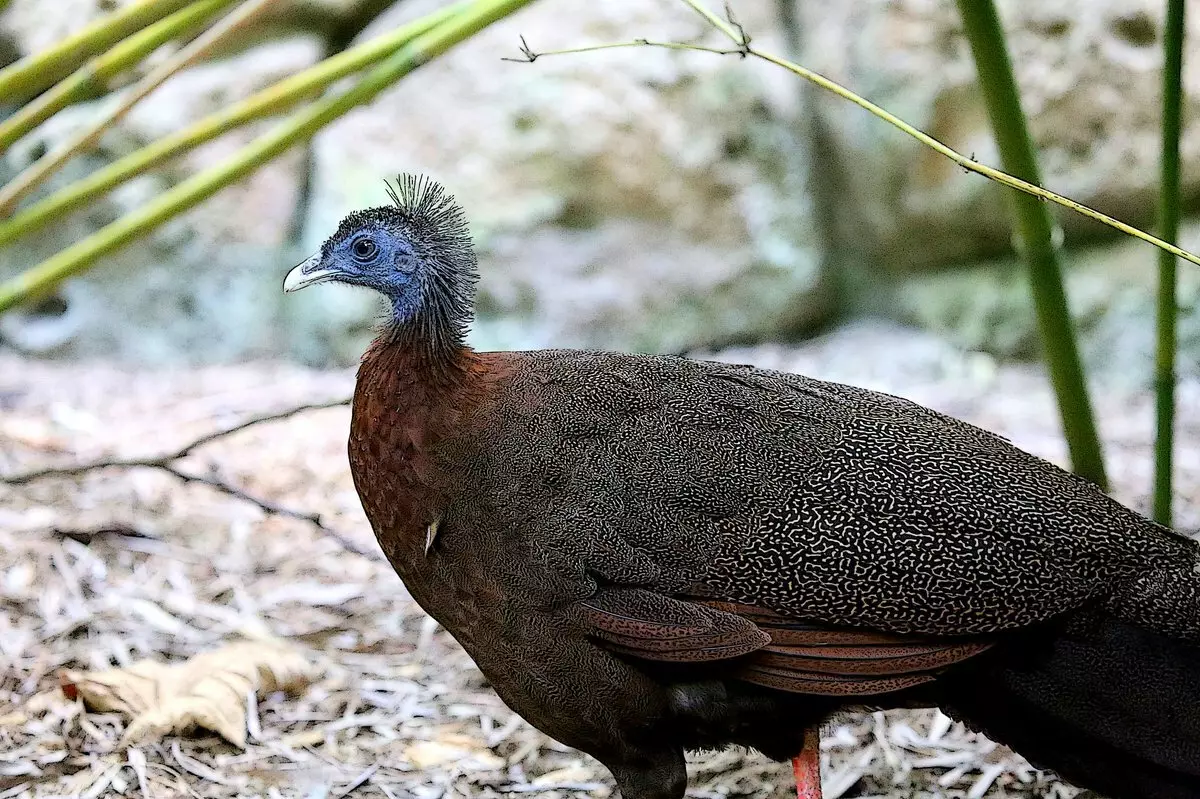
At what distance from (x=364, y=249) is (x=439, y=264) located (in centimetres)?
16

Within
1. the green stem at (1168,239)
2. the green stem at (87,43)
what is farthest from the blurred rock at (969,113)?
the green stem at (87,43)

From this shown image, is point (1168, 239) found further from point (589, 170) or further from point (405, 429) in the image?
point (589, 170)

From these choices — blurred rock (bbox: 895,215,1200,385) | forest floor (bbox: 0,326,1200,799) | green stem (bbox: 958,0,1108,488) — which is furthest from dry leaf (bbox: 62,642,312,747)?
blurred rock (bbox: 895,215,1200,385)

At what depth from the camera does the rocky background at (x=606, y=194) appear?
17.5 feet

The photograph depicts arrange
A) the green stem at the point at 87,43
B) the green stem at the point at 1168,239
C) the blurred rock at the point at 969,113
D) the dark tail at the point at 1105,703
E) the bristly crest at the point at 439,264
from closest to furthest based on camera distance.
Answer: the dark tail at the point at 1105,703 → the green stem at the point at 1168,239 → the bristly crest at the point at 439,264 → the green stem at the point at 87,43 → the blurred rock at the point at 969,113

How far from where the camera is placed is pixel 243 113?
266 cm

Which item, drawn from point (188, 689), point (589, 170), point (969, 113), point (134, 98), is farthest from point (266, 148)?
point (969, 113)

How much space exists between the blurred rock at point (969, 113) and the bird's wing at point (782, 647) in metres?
3.66

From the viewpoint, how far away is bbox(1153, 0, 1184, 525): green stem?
2.13 meters

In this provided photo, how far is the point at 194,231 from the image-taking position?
5.61 meters

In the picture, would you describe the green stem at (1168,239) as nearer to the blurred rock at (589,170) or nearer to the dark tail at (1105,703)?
the dark tail at (1105,703)

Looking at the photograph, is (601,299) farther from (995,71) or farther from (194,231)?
(995,71)

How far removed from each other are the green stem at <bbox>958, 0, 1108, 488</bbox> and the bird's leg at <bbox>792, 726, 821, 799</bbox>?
37.2 inches

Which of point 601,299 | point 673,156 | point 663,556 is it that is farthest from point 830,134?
point 663,556
